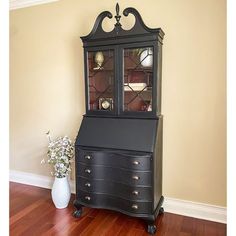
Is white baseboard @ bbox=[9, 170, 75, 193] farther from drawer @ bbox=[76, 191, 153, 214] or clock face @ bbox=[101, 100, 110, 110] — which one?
clock face @ bbox=[101, 100, 110, 110]

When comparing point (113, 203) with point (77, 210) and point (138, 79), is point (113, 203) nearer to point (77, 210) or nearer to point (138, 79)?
point (77, 210)

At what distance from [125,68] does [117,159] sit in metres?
0.96

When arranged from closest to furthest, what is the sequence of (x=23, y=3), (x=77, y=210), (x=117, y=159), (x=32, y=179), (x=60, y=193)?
1. (x=117, y=159)
2. (x=77, y=210)
3. (x=60, y=193)
4. (x=23, y=3)
5. (x=32, y=179)

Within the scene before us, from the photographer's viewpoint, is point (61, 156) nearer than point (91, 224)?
No

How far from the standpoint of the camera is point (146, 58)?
233 centimetres

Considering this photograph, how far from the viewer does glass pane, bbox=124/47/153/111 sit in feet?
7.66

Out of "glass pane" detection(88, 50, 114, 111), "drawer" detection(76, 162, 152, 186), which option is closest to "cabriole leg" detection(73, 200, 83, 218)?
"drawer" detection(76, 162, 152, 186)

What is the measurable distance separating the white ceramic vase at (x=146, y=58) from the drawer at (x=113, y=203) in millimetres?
1382

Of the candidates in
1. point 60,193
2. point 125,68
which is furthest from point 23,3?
point 60,193

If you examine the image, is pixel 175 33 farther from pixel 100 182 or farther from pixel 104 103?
pixel 100 182

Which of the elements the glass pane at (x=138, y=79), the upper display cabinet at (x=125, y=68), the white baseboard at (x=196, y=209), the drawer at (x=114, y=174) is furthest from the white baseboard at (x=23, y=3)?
the white baseboard at (x=196, y=209)

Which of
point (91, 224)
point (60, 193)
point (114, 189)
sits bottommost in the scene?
point (91, 224)

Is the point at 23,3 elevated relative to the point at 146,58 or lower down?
elevated

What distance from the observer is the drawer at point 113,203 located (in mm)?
2182
